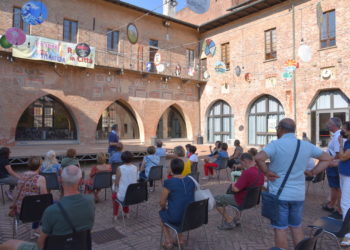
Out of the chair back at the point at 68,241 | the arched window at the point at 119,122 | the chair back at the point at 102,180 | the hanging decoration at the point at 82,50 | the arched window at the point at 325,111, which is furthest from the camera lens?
the arched window at the point at 119,122

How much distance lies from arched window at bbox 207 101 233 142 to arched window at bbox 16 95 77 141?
8972mm

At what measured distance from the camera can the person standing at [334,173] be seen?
4.83 m

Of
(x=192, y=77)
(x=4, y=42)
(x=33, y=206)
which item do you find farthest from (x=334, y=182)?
(x=192, y=77)

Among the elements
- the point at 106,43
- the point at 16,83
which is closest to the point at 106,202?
the point at 16,83

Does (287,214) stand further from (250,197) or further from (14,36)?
(14,36)

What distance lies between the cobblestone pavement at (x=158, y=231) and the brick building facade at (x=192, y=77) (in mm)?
8463

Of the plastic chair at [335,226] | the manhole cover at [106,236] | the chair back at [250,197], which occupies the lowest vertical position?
the manhole cover at [106,236]

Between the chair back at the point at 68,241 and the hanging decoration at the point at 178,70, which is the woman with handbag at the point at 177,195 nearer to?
the chair back at the point at 68,241

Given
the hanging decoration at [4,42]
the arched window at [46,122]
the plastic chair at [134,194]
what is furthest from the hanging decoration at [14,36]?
the plastic chair at [134,194]

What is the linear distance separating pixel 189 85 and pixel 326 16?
867 centimetres

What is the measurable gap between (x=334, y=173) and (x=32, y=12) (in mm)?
9152

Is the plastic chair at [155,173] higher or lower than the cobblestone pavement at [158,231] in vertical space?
higher

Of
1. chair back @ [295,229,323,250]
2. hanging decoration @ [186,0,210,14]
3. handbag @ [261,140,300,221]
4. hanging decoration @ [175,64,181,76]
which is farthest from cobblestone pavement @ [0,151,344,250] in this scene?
hanging decoration @ [175,64,181,76]

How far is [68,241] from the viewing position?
2.26m
